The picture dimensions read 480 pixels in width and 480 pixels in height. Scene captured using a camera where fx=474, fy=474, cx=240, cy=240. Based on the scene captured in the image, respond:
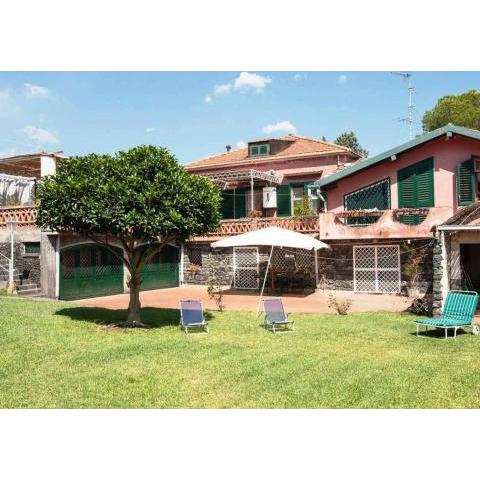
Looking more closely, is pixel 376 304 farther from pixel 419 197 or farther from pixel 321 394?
pixel 321 394

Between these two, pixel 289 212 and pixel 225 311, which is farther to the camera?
pixel 289 212

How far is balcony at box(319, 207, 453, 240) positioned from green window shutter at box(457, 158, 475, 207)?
96 cm

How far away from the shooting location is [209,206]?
1266cm

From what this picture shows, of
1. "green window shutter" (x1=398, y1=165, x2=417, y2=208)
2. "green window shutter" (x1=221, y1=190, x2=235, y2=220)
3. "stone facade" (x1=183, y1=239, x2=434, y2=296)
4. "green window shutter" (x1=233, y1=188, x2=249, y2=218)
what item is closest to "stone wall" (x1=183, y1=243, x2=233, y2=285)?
"stone facade" (x1=183, y1=239, x2=434, y2=296)

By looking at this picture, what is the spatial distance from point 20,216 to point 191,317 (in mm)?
11891

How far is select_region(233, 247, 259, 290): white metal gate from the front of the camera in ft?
76.8

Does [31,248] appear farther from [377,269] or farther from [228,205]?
[377,269]

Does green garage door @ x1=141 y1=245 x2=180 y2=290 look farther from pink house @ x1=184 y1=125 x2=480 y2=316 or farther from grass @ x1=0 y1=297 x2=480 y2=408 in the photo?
grass @ x1=0 y1=297 x2=480 y2=408

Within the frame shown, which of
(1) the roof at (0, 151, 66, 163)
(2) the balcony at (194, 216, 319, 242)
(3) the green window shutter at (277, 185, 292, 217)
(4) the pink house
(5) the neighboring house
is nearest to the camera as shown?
(4) the pink house

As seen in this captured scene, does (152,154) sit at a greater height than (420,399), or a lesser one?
greater

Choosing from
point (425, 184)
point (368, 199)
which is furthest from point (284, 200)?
point (425, 184)
